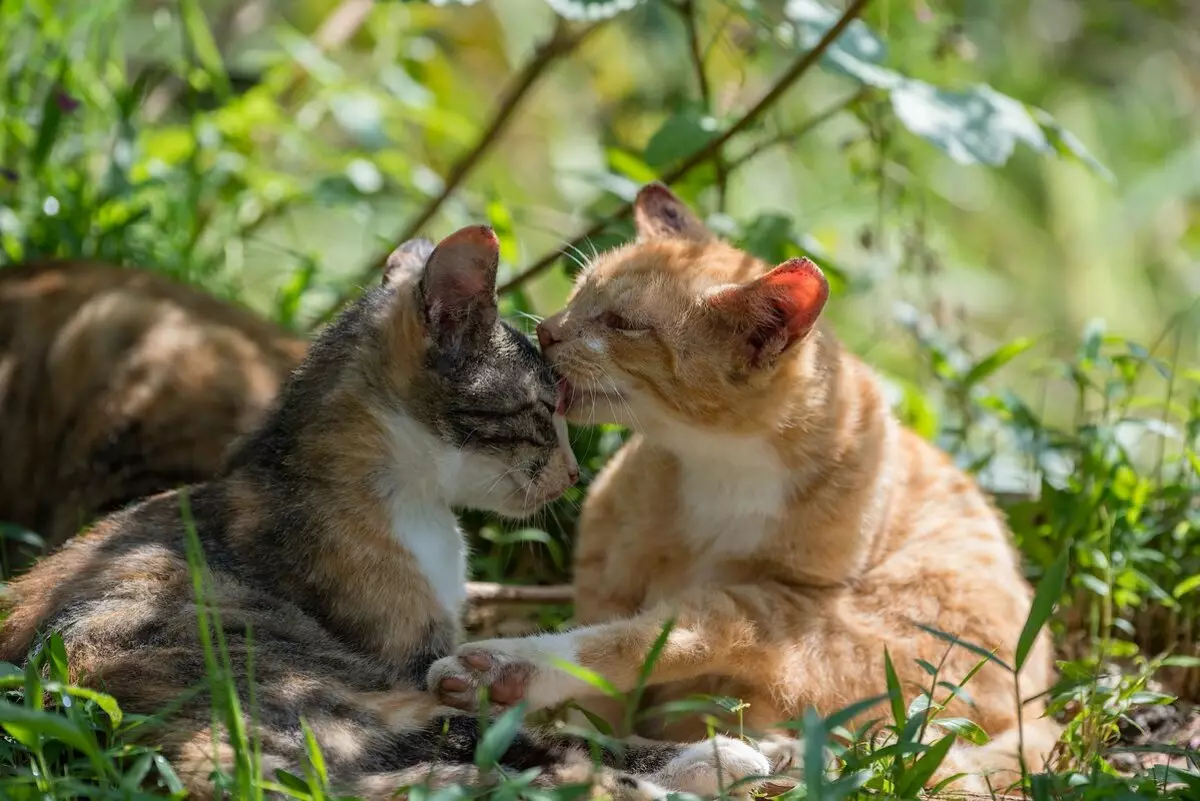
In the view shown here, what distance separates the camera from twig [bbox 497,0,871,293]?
3639 mm

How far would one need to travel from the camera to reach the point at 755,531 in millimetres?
3328

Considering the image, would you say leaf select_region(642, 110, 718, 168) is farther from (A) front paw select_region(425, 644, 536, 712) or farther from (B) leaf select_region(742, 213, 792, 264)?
(A) front paw select_region(425, 644, 536, 712)

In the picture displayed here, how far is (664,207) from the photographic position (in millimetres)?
3674

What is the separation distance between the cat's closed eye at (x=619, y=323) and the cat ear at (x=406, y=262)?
456 millimetres

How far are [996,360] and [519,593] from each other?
5.49 feet

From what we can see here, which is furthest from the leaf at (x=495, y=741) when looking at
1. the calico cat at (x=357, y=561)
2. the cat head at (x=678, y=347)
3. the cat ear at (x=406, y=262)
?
the cat ear at (x=406, y=262)

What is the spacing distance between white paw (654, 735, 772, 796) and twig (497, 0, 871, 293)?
1675mm

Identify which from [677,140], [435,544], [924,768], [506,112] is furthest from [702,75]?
[924,768]

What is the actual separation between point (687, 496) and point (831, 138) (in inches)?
204

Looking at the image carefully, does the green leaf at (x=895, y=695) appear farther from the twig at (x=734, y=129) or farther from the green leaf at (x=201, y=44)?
the green leaf at (x=201, y=44)

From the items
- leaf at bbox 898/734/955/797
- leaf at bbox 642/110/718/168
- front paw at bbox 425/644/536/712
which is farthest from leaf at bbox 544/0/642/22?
leaf at bbox 898/734/955/797

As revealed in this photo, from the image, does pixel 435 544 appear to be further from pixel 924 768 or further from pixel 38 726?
pixel 924 768

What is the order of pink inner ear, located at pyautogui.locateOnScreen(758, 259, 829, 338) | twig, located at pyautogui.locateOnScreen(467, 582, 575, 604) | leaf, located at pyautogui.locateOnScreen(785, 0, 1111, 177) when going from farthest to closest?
twig, located at pyautogui.locateOnScreen(467, 582, 575, 604)
leaf, located at pyautogui.locateOnScreen(785, 0, 1111, 177)
pink inner ear, located at pyautogui.locateOnScreen(758, 259, 829, 338)

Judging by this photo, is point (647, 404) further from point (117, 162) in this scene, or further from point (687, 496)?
point (117, 162)
